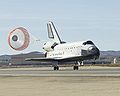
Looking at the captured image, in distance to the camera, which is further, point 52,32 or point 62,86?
point 52,32

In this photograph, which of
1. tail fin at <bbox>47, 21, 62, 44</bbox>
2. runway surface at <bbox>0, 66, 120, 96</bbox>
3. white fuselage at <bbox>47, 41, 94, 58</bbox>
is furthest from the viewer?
tail fin at <bbox>47, 21, 62, 44</bbox>

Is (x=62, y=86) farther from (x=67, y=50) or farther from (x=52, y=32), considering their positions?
(x=52, y=32)

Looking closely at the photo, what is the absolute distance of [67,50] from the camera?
7831 centimetres

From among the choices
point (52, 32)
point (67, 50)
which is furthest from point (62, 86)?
point (52, 32)

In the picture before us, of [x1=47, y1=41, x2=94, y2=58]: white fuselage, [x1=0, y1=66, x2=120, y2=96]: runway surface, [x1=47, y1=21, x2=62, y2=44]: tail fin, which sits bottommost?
[x1=0, y1=66, x2=120, y2=96]: runway surface

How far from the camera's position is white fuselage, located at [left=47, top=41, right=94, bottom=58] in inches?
2947

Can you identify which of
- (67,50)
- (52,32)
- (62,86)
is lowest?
(62,86)

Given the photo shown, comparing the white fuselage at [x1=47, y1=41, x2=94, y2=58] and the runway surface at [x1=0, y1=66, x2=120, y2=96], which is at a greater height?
the white fuselage at [x1=47, y1=41, x2=94, y2=58]

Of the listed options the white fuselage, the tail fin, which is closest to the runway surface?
the white fuselage

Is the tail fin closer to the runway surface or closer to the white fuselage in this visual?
the white fuselage

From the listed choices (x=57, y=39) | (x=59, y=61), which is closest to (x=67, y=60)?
(x=59, y=61)

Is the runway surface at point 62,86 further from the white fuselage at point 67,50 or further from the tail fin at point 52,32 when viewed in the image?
the tail fin at point 52,32

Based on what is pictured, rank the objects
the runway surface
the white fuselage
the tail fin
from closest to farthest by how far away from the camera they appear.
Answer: the runway surface
the white fuselage
the tail fin

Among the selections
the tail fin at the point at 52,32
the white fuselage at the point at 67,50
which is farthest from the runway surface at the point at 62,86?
the tail fin at the point at 52,32
